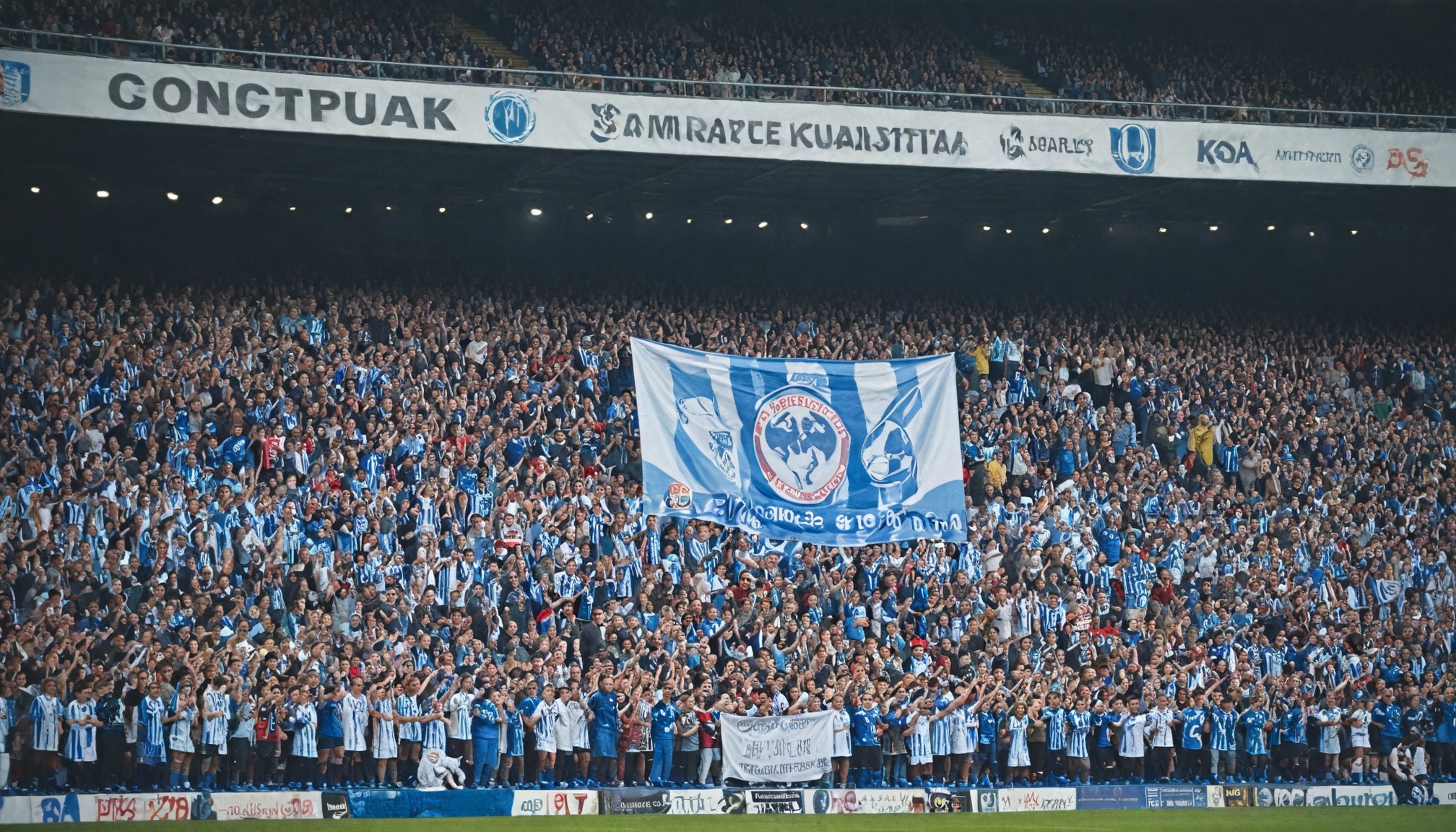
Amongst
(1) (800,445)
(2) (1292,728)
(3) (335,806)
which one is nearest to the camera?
(3) (335,806)

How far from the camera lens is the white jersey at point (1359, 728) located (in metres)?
24.2

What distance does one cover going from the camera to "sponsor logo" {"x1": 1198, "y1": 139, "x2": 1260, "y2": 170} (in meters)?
29.1

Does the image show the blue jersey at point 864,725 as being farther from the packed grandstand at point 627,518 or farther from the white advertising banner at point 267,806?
the white advertising banner at point 267,806

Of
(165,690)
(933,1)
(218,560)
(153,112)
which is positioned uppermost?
(933,1)

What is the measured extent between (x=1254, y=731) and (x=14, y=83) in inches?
729

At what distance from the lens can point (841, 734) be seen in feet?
72.7

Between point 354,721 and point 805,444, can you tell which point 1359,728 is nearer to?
point 805,444

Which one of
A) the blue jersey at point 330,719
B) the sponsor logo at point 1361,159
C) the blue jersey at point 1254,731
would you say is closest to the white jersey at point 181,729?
the blue jersey at point 330,719

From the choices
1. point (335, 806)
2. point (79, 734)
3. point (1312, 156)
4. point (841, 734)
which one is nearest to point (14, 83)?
point (79, 734)

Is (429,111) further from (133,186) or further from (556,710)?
(556,710)

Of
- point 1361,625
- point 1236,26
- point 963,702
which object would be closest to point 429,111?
point 963,702

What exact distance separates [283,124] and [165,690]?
9046mm

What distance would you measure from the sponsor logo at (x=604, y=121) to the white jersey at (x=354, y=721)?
10156mm

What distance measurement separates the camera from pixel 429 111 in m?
25.7
